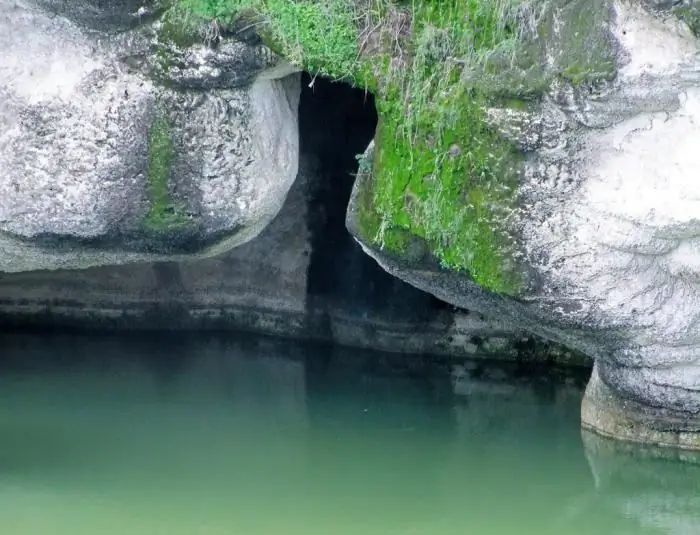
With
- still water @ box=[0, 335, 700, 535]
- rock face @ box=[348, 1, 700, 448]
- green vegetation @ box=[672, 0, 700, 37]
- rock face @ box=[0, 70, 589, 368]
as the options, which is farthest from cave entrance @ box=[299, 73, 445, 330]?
green vegetation @ box=[672, 0, 700, 37]

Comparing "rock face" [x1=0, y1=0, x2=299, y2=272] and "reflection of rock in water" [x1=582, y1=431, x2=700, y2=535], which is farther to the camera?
"reflection of rock in water" [x1=582, y1=431, x2=700, y2=535]

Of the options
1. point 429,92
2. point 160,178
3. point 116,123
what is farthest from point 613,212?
point 116,123

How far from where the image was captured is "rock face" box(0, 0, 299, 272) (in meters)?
3.88

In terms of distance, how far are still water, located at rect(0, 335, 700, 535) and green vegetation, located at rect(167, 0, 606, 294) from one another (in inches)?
41.6

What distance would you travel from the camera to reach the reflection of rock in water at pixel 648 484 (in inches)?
162

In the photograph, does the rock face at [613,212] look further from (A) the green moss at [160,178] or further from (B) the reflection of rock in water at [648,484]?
(A) the green moss at [160,178]

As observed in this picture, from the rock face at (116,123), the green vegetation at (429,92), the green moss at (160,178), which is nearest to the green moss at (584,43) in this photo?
the green vegetation at (429,92)

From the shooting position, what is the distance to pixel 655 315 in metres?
3.98

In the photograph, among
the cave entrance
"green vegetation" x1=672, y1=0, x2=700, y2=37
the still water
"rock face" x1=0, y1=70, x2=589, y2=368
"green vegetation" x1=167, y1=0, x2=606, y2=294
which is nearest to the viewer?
"green vegetation" x1=672, y1=0, x2=700, y2=37

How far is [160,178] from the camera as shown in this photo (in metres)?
4.04

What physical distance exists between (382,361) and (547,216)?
2.66 m

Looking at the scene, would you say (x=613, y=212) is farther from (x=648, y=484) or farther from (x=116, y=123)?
(x=116, y=123)

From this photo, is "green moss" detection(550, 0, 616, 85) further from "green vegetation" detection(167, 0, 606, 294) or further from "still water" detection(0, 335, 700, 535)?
"still water" detection(0, 335, 700, 535)

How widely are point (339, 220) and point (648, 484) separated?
8.54ft
